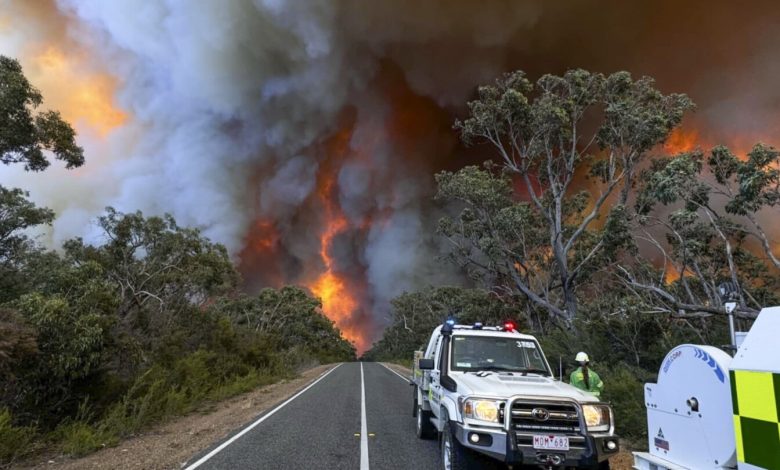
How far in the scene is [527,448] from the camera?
17.8 ft

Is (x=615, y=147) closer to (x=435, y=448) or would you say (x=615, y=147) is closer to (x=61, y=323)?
(x=435, y=448)

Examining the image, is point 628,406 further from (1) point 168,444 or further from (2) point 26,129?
(2) point 26,129

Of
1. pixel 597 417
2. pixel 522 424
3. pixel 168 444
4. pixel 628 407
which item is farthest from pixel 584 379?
pixel 168 444

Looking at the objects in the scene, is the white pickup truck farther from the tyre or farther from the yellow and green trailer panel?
the yellow and green trailer panel

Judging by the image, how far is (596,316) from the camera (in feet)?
60.3

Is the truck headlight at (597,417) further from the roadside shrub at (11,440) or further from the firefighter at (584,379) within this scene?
the roadside shrub at (11,440)

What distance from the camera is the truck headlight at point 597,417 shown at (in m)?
5.72

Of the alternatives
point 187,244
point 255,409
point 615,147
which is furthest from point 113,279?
point 615,147

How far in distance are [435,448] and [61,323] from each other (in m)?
7.98

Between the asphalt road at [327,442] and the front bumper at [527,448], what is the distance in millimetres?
2203

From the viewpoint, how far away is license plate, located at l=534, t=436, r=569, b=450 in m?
5.40

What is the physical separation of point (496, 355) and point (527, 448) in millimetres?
2385

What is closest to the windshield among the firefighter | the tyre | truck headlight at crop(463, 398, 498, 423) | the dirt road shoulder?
the firefighter

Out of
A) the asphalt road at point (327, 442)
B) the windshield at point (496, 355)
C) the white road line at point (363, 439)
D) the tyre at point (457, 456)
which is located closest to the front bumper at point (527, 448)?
the tyre at point (457, 456)
